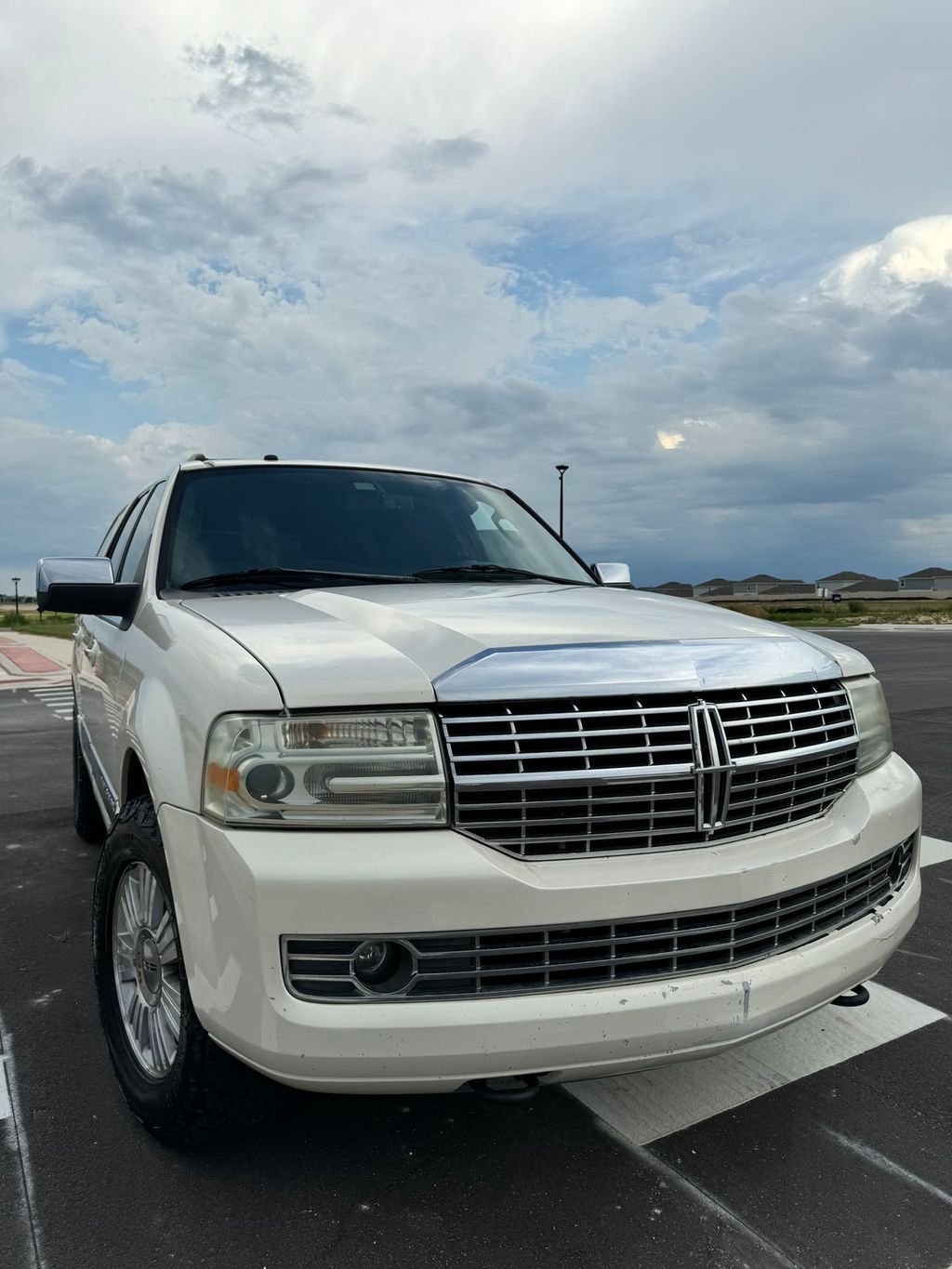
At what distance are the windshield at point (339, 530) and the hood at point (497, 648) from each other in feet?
1.70

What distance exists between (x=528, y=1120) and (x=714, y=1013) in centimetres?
82

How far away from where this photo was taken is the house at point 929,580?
462ft

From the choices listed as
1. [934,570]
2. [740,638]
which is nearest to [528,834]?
[740,638]

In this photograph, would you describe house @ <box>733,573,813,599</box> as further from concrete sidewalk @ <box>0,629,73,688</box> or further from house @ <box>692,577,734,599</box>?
concrete sidewalk @ <box>0,629,73,688</box>

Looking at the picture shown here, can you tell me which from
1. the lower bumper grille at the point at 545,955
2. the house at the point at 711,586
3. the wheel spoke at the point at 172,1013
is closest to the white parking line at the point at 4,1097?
the wheel spoke at the point at 172,1013

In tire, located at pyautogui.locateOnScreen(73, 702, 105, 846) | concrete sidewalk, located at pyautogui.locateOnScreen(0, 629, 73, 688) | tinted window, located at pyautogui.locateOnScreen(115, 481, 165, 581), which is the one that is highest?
tinted window, located at pyautogui.locateOnScreen(115, 481, 165, 581)

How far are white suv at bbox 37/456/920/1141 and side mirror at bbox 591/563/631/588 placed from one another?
165 centimetres

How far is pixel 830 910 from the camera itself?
7.84 ft

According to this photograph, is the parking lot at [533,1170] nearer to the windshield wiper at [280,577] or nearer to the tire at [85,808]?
the windshield wiper at [280,577]

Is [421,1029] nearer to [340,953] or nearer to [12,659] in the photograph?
[340,953]

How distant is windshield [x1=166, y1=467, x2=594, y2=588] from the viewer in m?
3.38

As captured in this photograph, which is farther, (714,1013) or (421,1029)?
(714,1013)

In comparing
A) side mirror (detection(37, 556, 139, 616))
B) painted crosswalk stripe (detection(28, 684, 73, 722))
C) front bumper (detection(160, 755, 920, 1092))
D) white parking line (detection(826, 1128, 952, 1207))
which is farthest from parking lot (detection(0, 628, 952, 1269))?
painted crosswalk stripe (detection(28, 684, 73, 722))

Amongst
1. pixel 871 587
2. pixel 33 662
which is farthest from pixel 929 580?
pixel 33 662
